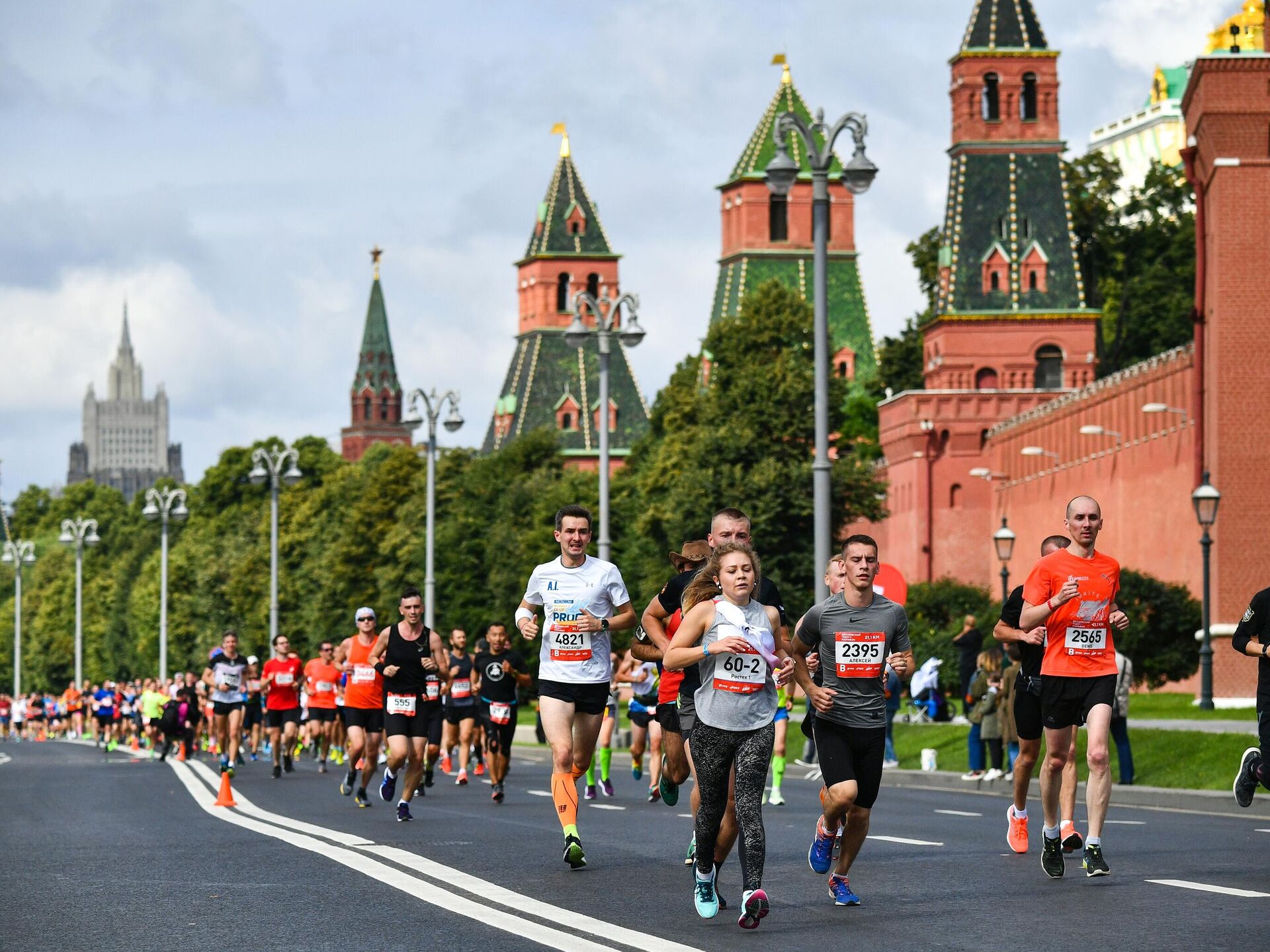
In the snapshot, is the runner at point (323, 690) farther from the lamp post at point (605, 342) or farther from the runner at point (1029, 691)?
the runner at point (1029, 691)

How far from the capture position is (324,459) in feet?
465

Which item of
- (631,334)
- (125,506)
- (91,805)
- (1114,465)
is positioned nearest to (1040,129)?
(1114,465)

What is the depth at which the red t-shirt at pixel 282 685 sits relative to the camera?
114ft

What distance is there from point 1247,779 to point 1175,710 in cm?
3168

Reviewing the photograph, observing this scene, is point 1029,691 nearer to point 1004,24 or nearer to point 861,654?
point 861,654

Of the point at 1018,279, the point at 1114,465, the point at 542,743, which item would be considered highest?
the point at 1018,279

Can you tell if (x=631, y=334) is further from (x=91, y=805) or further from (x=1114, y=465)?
(x=1114, y=465)

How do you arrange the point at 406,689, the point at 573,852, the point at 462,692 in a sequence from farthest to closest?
the point at 462,692, the point at 406,689, the point at 573,852

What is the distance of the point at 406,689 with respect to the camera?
20625 mm

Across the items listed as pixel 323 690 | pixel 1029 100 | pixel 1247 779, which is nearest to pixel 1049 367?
pixel 1029 100

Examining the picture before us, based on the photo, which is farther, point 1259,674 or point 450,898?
point 1259,674

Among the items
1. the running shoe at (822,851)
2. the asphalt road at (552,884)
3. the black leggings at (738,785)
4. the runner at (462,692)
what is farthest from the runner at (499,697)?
the black leggings at (738,785)

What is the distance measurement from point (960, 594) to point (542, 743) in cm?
2047

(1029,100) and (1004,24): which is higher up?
(1004,24)
